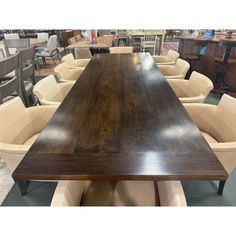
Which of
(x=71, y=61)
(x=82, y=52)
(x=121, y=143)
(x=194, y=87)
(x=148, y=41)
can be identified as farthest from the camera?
(x=148, y=41)

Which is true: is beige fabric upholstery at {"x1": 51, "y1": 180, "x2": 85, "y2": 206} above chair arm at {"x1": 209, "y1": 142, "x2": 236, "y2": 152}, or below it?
below

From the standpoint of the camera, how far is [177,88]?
7.04ft

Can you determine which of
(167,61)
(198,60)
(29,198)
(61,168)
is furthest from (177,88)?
(198,60)

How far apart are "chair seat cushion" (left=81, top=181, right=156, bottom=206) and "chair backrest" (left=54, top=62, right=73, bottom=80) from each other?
1515mm

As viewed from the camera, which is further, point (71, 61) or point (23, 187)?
point (71, 61)

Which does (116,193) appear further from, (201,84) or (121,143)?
(201,84)

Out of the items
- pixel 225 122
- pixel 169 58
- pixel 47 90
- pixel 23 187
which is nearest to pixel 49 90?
pixel 47 90

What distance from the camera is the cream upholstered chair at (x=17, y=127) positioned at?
112cm

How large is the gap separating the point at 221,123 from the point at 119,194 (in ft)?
3.06

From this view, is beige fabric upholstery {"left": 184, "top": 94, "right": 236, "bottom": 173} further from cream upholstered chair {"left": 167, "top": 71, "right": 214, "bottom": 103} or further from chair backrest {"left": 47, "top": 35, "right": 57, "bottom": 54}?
chair backrest {"left": 47, "top": 35, "right": 57, "bottom": 54}

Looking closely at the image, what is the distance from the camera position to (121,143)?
100cm

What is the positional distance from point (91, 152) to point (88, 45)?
144 inches

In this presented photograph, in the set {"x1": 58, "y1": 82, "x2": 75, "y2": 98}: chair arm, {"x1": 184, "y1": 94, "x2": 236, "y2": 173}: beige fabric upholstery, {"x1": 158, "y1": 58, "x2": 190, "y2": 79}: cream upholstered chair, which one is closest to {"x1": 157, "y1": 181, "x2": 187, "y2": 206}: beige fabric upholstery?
{"x1": 184, "y1": 94, "x2": 236, "y2": 173}: beige fabric upholstery

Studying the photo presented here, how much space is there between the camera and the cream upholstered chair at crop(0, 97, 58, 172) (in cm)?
112
